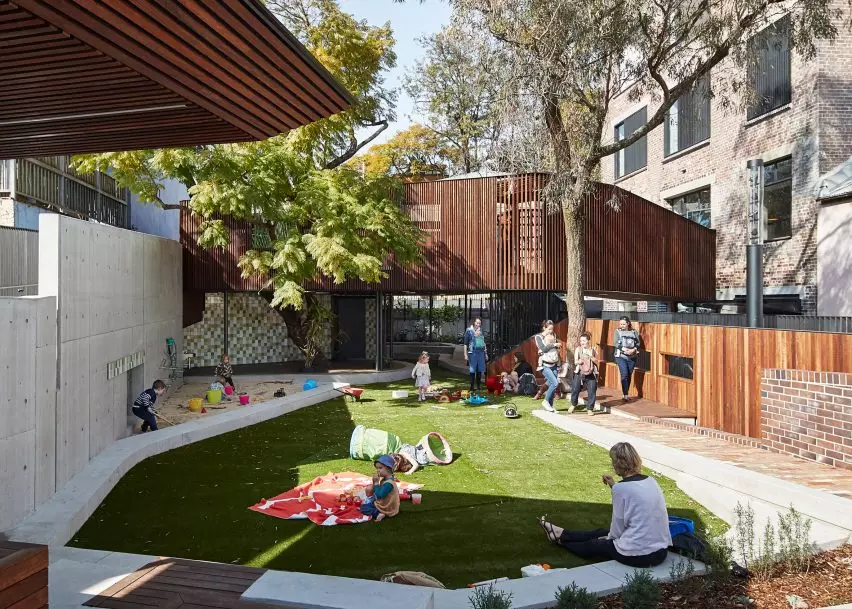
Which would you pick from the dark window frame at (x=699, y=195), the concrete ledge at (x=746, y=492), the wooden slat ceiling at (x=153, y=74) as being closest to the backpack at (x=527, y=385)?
the concrete ledge at (x=746, y=492)

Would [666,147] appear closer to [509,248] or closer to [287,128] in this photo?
[509,248]

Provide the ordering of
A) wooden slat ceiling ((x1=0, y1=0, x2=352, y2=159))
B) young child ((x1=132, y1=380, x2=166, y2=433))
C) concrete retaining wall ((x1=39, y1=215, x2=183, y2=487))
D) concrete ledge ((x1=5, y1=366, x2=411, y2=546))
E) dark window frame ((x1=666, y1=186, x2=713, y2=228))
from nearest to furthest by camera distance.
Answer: wooden slat ceiling ((x1=0, y1=0, x2=352, y2=159)) < concrete ledge ((x1=5, y1=366, x2=411, y2=546)) < concrete retaining wall ((x1=39, y1=215, x2=183, y2=487)) < young child ((x1=132, y1=380, x2=166, y2=433)) < dark window frame ((x1=666, y1=186, x2=713, y2=228))

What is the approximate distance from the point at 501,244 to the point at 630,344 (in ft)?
19.8

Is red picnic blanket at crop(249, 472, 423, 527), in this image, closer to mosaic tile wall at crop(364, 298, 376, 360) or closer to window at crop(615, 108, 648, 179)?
mosaic tile wall at crop(364, 298, 376, 360)

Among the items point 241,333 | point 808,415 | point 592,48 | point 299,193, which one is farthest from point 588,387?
point 241,333

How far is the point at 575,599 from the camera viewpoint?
462 cm

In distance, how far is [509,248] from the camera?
19.6 meters

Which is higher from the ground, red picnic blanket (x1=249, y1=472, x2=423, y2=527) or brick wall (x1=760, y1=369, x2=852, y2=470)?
brick wall (x1=760, y1=369, x2=852, y2=470)

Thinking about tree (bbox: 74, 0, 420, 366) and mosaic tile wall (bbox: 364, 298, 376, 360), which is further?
mosaic tile wall (bbox: 364, 298, 376, 360)

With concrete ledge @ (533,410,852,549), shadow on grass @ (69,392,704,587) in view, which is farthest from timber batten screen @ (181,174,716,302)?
concrete ledge @ (533,410,852,549)

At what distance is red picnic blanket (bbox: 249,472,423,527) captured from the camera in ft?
24.2

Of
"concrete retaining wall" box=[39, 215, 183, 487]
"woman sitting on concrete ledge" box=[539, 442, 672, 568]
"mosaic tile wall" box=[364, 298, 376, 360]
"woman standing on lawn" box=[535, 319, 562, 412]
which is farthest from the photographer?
"mosaic tile wall" box=[364, 298, 376, 360]

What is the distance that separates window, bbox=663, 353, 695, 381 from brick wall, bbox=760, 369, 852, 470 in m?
2.97

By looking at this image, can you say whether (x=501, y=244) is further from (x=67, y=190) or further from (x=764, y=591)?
(x=764, y=591)
